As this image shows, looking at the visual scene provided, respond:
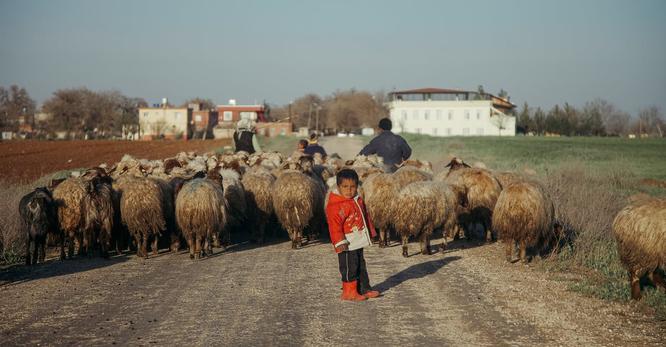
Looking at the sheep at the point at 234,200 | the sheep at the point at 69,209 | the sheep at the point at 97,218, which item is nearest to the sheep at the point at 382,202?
the sheep at the point at 234,200

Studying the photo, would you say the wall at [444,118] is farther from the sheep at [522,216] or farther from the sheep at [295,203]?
the sheep at [522,216]

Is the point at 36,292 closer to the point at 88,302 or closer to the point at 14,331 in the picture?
the point at 88,302

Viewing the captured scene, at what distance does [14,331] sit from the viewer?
761 cm

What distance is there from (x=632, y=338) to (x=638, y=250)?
197cm

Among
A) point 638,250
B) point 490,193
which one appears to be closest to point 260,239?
point 490,193

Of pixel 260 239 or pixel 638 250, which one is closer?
pixel 638 250

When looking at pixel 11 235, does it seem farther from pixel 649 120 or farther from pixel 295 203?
pixel 649 120

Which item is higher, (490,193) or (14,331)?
(490,193)

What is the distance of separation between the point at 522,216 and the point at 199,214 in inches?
214

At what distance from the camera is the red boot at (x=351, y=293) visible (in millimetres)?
8906

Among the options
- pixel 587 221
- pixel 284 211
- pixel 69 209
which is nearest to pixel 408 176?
pixel 284 211

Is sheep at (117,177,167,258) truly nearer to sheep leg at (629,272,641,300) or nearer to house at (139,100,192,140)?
sheep leg at (629,272,641,300)

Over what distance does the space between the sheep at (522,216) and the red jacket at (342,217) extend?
10.6ft

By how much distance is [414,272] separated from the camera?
10.8 metres
